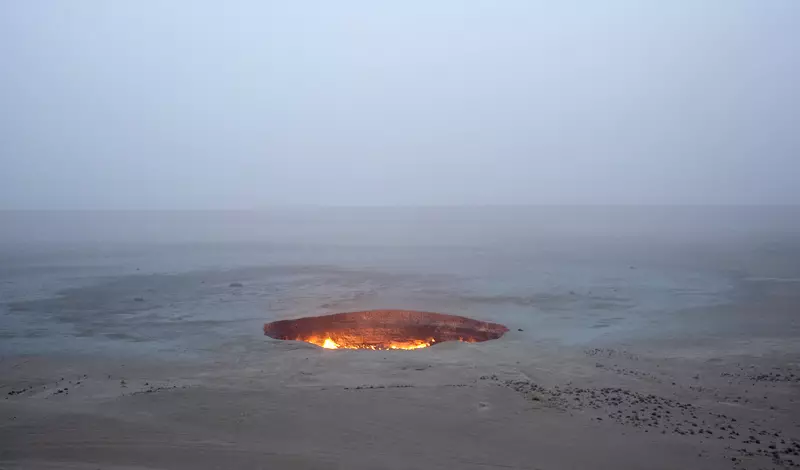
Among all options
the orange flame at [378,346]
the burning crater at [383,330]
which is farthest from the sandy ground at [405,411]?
the burning crater at [383,330]

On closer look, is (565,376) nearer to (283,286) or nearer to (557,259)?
(283,286)

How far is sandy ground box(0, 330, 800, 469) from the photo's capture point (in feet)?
38.4

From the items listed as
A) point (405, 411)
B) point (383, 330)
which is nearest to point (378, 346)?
point (383, 330)

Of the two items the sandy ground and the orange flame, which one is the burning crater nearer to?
the orange flame

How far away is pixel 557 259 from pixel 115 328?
38.6m

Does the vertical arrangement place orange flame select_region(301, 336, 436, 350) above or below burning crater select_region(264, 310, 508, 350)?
below

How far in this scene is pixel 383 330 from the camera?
2369cm

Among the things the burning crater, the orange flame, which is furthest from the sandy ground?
the burning crater

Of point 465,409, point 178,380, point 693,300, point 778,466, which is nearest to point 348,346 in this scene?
point 178,380

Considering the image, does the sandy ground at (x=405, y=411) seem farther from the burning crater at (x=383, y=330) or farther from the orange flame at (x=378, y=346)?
the burning crater at (x=383, y=330)

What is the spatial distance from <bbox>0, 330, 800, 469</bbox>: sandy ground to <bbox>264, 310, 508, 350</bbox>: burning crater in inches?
105

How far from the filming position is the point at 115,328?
23703 mm

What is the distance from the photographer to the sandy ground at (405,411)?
11703 millimetres

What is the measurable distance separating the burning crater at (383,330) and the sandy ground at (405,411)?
266 cm
